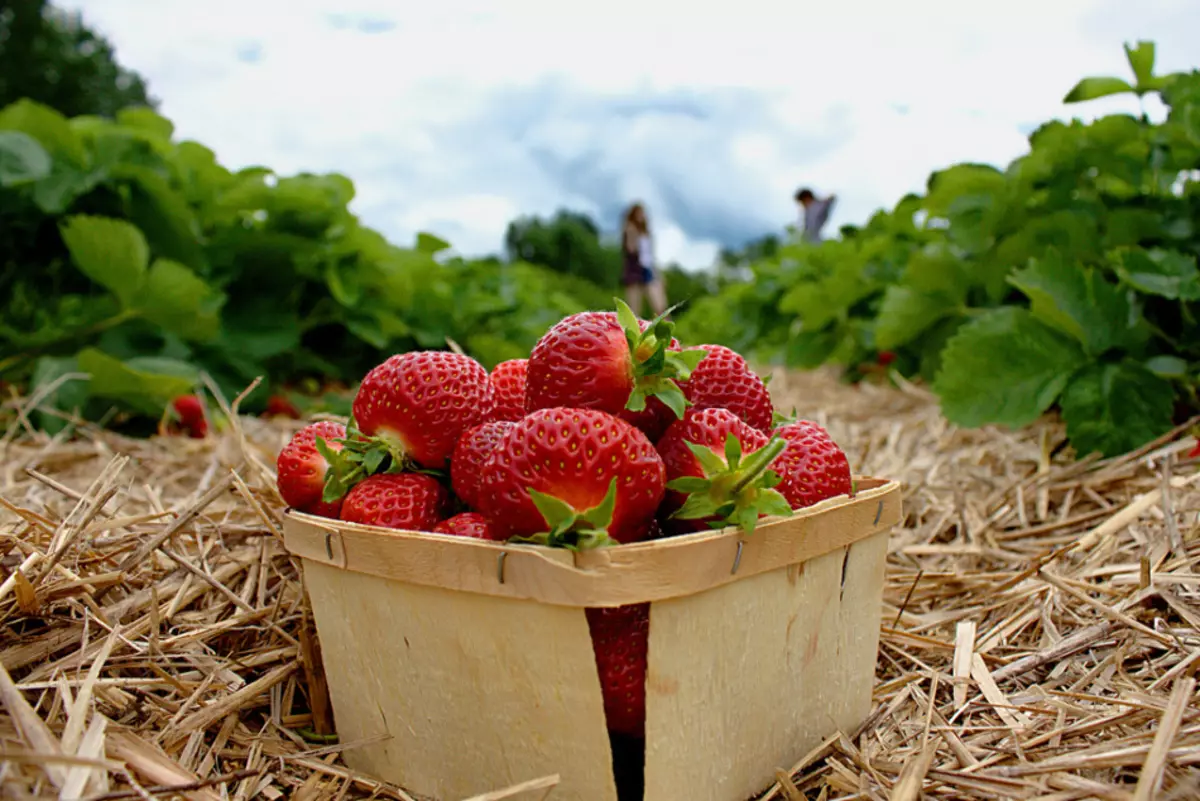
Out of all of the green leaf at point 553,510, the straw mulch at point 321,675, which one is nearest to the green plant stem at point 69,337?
the straw mulch at point 321,675

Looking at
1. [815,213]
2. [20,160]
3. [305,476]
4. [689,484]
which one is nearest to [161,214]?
[20,160]

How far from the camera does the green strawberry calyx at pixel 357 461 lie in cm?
124

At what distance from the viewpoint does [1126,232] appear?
278cm

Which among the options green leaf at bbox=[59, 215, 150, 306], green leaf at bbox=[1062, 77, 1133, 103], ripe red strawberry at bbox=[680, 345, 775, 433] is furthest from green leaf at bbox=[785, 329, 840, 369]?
ripe red strawberry at bbox=[680, 345, 775, 433]

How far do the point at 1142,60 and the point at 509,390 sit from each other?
8.20ft

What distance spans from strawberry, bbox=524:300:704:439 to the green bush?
2.43 metres

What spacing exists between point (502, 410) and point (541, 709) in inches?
17.7

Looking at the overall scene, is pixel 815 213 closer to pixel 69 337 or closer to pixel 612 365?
pixel 69 337

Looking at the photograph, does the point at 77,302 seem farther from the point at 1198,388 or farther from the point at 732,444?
the point at 1198,388

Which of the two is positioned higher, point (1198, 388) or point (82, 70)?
point (82, 70)

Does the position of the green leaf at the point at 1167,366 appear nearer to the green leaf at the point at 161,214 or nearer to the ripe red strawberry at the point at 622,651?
the ripe red strawberry at the point at 622,651

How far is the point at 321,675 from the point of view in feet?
4.51

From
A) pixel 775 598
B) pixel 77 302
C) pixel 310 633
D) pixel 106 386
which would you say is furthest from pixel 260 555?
pixel 77 302

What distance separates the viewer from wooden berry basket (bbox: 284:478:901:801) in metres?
1.01
